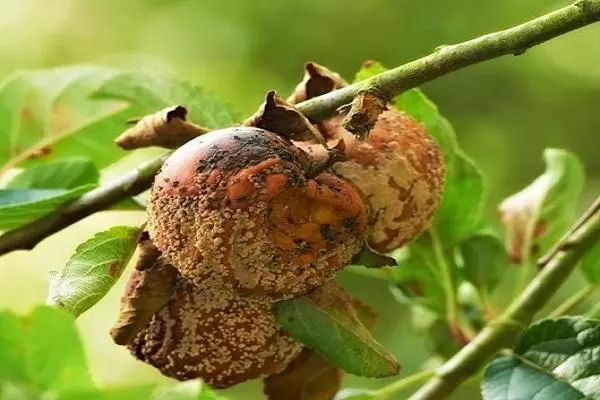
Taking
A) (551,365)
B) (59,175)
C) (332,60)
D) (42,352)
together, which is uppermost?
(332,60)

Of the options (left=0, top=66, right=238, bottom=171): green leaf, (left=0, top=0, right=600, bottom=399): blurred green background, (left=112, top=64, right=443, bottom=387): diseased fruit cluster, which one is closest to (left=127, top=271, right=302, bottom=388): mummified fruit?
(left=112, top=64, right=443, bottom=387): diseased fruit cluster

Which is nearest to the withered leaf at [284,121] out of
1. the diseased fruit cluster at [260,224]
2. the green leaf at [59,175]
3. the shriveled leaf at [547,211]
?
the diseased fruit cluster at [260,224]

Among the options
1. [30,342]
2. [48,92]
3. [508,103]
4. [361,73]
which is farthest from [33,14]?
[30,342]

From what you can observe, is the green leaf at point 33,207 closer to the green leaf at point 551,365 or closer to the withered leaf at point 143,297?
the withered leaf at point 143,297

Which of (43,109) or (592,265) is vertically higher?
(43,109)

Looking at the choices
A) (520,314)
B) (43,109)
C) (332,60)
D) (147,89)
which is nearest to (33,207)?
(147,89)

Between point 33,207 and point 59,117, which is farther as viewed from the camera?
point 59,117

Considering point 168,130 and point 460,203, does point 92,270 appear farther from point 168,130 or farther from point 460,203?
point 460,203
